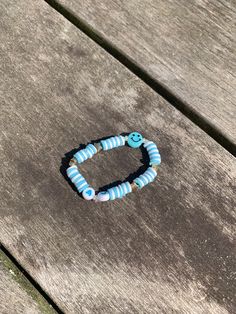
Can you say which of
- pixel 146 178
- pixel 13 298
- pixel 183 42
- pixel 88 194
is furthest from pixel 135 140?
pixel 13 298

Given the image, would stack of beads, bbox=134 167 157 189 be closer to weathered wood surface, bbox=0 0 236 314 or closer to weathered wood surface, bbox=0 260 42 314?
weathered wood surface, bbox=0 0 236 314

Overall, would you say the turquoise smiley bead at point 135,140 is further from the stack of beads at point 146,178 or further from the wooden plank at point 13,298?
the wooden plank at point 13,298

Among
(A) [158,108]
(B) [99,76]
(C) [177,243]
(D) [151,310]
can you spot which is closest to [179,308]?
(D) [151,310]

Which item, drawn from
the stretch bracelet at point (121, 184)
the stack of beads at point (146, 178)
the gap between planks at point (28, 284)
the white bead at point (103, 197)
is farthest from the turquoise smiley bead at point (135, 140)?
the gap between planks at point (28, 284)

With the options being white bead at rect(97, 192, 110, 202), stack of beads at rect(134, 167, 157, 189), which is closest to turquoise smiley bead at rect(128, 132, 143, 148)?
stack of beads at rect(134, 167, 157, 189)

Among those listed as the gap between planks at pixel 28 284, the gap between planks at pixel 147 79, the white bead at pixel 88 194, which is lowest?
the gap between planks at pixel 28 284

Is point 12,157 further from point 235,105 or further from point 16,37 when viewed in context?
point 235,105
